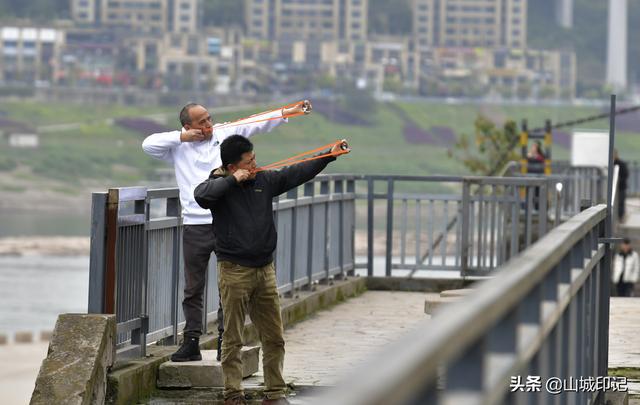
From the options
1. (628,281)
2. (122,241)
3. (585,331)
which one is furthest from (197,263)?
(628,281)

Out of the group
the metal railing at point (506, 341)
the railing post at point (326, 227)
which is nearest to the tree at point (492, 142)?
the railing post at point (326, 227)

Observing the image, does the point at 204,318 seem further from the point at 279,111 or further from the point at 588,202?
the point at 588,202

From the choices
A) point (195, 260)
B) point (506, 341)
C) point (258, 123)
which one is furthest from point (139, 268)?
point (506, 341)

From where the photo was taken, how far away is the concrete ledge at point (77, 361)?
26.3 feet

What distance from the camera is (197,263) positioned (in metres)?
9.37

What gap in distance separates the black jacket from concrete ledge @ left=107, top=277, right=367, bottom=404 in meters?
0.96

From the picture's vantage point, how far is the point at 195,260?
9.36 meters

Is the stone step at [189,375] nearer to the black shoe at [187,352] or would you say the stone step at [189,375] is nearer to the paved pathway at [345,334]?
the black shoe at [187,352]

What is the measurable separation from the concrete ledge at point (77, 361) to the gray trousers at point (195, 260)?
836mm

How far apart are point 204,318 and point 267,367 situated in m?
2.25

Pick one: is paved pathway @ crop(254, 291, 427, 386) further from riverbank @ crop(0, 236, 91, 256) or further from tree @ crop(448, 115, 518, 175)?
riverbank @ crop(0, 236, 91, 256)

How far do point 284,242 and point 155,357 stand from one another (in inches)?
164

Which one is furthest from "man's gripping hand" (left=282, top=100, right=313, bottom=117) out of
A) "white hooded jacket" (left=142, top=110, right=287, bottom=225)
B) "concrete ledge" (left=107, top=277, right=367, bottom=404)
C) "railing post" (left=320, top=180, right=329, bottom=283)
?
"railing post" (left=320, top=180, right=329, bottom=283)

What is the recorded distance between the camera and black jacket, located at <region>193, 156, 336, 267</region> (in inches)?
318
